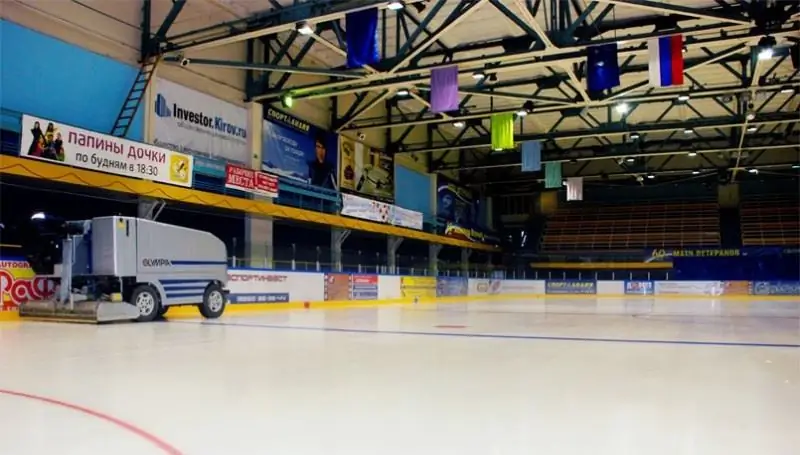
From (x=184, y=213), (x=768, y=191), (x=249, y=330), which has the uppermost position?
(x=768, y=191)

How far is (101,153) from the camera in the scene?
14.7 m

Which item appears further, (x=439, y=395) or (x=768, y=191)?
(x=768, y=191)

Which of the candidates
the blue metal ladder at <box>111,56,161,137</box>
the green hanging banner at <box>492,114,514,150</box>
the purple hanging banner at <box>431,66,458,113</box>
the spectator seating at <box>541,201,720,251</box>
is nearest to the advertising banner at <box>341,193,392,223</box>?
the green hanging banner at <box>492,114,514,150</box>

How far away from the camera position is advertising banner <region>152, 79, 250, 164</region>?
59.5 feet

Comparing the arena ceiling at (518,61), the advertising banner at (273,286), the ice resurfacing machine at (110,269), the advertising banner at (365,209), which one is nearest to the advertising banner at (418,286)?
the advertising banner at (365,209)

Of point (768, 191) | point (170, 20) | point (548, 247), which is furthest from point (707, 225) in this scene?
point (170, 20)

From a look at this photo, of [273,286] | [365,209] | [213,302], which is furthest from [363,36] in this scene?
[365,209]

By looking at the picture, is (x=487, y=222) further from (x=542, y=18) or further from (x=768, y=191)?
(x=542, y=18)

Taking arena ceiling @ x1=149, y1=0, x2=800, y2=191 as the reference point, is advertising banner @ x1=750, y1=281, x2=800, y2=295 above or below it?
below

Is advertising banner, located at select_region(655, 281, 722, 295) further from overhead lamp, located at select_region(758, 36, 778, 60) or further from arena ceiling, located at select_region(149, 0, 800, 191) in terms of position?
overhead lamp, located at select_region(758, 36, 778, 60)

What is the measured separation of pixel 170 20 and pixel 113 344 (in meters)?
11.6

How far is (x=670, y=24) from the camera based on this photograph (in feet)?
55.3

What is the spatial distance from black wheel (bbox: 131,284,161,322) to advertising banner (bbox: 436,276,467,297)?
19132 millimetres

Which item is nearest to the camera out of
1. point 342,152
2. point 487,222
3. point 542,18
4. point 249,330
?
point 249,330
